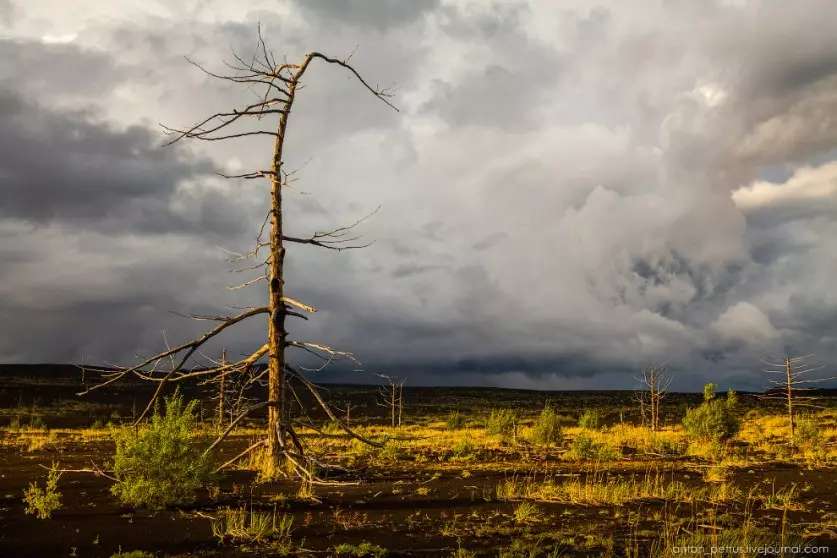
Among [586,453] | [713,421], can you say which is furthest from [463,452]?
[713,421]

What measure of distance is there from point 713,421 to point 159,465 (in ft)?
92.9

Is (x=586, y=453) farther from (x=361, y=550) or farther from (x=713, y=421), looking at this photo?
(x=361, y=550)

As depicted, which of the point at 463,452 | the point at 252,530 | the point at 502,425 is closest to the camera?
the point at 252,530

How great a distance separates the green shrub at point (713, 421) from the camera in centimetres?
3139

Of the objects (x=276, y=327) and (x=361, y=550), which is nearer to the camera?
(x=361, y=550)

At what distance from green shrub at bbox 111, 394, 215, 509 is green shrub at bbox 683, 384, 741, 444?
89.1 feet

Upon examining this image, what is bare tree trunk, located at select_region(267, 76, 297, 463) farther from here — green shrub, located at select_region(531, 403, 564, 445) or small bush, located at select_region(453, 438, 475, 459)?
green shrub, located at select_region(531, 403, 564, 445)

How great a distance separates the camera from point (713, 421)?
103 feet

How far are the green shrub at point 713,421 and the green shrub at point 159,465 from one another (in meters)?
27.1

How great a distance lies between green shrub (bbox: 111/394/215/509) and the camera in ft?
38.3

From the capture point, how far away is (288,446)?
50.7 ft

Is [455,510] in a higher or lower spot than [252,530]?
lower

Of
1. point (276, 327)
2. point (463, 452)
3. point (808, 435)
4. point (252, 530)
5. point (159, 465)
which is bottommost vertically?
point (463, 452)

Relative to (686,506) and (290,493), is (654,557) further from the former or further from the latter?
(290,493)
